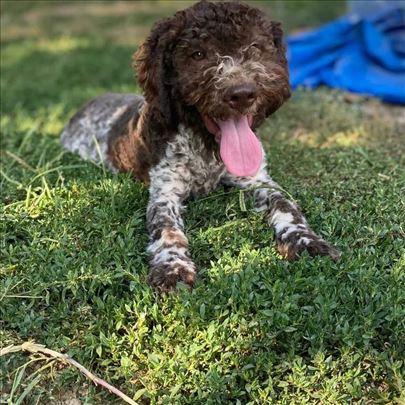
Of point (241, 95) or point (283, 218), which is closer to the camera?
point (241, 95)

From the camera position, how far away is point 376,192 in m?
4.98

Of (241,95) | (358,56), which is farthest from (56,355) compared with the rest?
(358,56)

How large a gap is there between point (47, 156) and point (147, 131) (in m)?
1.63

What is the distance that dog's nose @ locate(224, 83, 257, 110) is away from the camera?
4.13 m

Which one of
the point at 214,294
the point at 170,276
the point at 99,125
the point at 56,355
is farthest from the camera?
Result: the point at 99,125

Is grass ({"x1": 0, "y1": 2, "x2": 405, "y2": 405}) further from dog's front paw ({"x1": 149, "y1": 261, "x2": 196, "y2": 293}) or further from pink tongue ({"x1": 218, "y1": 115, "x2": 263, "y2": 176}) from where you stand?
pink tongue ({"x1": 218, "y1": 115, "x2": 263, "y2": 176})

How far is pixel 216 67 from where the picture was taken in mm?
4215

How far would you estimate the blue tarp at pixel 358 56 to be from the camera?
8.84 m

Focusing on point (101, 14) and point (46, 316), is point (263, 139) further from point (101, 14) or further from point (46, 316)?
point (101, 14)

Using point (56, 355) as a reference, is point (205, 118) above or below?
above

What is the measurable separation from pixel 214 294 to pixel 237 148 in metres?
1.13

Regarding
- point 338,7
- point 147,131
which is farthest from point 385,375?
point 338,7

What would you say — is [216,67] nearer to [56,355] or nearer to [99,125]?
[56,355]

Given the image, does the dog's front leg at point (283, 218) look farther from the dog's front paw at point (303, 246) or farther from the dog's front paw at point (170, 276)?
Result: the dog's front paw at point (170, 276)
